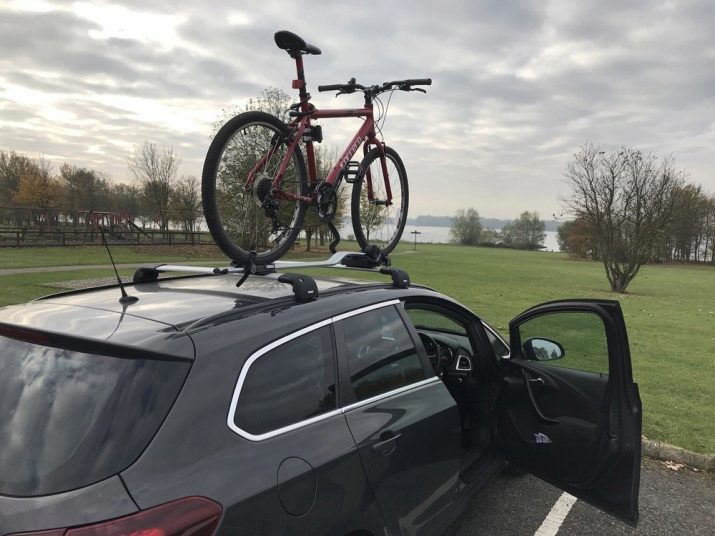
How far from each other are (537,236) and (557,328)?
110 meters

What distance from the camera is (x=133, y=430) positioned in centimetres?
143

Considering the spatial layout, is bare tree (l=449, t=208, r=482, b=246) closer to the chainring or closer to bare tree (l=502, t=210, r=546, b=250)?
bare tree (l=502, t=210, r=546, b=250)

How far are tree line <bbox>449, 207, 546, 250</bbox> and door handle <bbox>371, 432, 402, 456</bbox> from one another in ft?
356

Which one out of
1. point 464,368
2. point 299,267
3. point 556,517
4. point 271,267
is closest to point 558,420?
point 464,368

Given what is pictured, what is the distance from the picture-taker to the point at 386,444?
6.98 ft

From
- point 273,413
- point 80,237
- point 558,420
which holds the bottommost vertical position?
point 80,237

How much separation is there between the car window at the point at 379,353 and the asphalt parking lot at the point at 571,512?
3.78ft

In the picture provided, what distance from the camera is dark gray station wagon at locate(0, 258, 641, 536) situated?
1.39 meters

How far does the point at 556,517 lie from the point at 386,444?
2.10 m

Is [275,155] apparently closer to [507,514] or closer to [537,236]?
[507,514]

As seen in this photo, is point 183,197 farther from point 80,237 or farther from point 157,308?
point 157,308

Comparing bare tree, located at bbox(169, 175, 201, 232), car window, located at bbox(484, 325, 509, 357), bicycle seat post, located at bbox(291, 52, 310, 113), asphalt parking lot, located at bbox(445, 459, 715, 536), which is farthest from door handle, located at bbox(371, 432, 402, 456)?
bare tree, located at bbox(169, 175, 201, 232)

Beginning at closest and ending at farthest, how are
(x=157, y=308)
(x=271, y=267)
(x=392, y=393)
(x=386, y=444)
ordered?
(x=157, y=308)
(x=386, y=444)
(x=392, y=393)
(x=271, y=267)

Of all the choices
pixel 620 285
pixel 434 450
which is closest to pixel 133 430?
pixel 434 450
